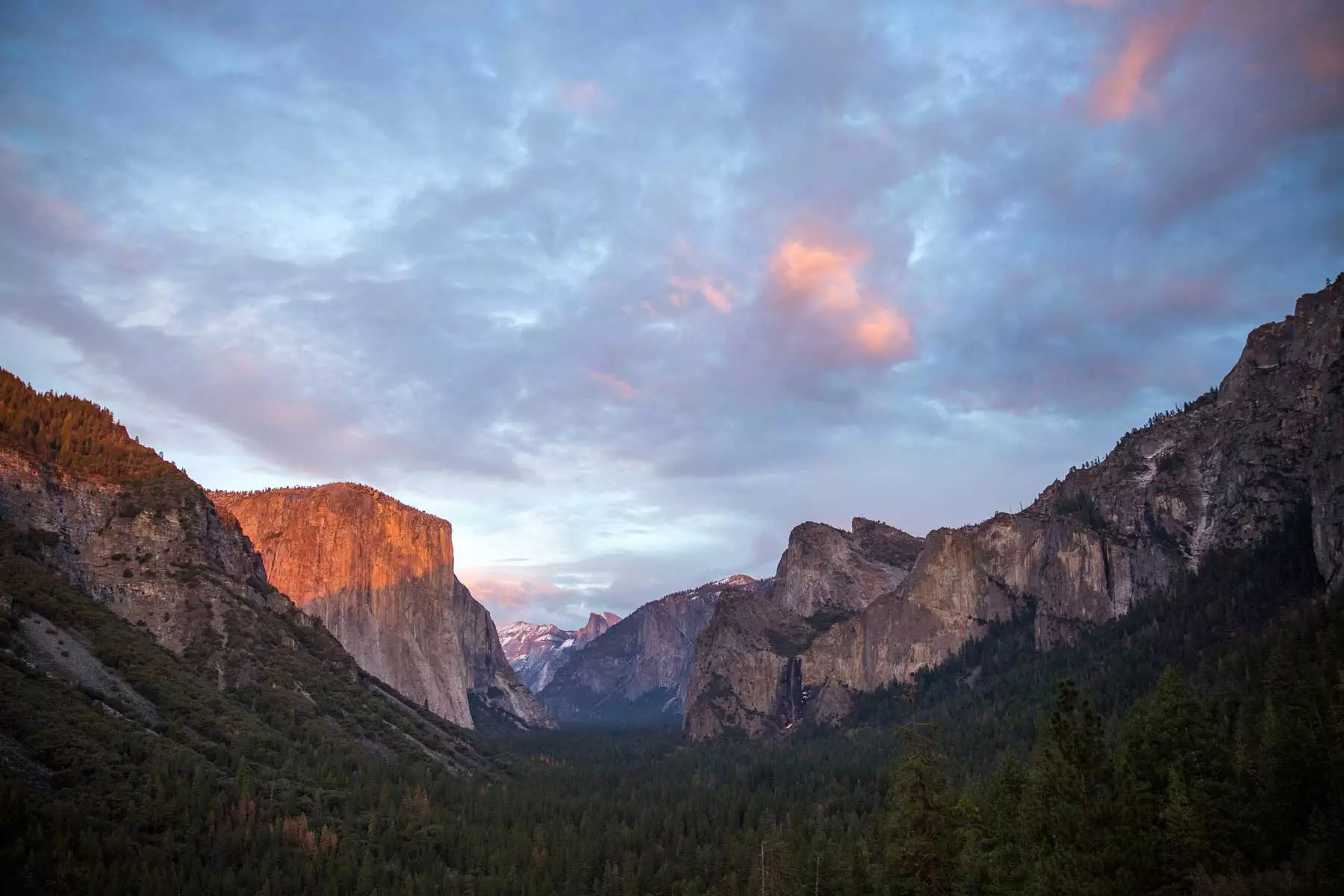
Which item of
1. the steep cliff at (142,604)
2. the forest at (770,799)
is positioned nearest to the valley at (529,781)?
the forest at (770,799)

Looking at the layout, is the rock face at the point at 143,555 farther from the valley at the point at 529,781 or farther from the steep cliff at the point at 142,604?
the valley at the point at 529,781

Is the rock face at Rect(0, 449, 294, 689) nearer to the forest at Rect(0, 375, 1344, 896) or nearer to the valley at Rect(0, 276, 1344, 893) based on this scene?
the valley at Rect(0, 276, 1344, 893)

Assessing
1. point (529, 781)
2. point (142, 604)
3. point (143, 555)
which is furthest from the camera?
point (529, 781)

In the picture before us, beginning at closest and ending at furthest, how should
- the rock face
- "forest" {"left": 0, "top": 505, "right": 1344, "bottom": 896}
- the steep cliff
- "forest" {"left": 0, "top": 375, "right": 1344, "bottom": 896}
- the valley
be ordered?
"forest" {"left": 0, "top": 505, "right": 1344, "bottom": 896}, "forest" {"left": 0, "top": 375, "right": 1344, "bottom": 896}, the valley, the steep cliff, the rock face

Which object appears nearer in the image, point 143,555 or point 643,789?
point 143,555

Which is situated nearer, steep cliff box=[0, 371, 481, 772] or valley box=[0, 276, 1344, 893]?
valley box=[0, 276, 1344, 893]

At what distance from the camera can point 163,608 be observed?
16450 cm

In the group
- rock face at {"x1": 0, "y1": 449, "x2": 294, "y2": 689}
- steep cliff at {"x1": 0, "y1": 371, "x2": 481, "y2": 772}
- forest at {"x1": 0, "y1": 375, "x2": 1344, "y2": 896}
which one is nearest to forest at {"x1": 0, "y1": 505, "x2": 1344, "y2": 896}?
forest at {"x1": 0, "y1": 375, "x2": 1344, "y2": 896}

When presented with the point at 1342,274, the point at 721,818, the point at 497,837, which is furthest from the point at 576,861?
the point at 1342,274

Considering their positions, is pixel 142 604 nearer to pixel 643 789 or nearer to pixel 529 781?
pixel 529 781

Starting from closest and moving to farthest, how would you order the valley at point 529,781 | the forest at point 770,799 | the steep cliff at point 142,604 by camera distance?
the forest at point 770,799, the valley at point 529,781, the steep cliff at point 142,604

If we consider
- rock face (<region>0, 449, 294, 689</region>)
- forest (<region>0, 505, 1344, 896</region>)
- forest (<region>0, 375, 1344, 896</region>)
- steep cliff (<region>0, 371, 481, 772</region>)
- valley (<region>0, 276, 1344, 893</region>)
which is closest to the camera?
forest (<region>0, 505, 1344, 896</region>)

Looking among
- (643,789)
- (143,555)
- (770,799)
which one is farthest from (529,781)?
(143,555)

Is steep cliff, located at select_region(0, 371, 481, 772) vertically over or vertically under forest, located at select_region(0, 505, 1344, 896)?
over
